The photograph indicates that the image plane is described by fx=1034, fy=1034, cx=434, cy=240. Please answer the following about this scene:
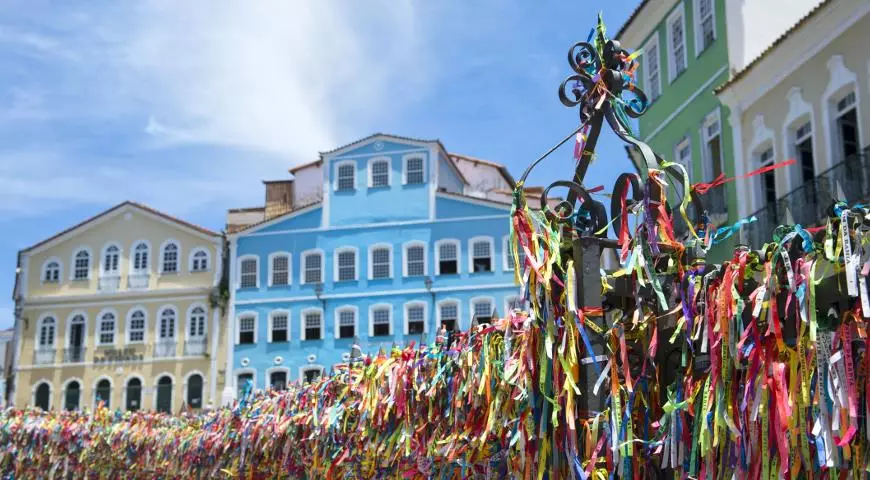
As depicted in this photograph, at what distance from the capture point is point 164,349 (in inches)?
1396

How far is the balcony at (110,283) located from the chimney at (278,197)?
570cm

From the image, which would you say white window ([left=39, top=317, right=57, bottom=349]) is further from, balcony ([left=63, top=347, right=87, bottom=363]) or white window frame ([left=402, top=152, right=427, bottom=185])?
white window frame ([left=402, top=152, right=427, bottom=185])

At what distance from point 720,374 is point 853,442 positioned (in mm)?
693

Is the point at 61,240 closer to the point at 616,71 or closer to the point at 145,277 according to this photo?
the point at 145,277

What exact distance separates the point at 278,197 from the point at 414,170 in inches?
245

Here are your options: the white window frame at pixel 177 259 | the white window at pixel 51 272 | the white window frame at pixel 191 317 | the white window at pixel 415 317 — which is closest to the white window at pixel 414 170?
the white window at pixel 415 317

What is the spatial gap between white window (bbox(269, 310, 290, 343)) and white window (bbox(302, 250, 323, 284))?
132 cm

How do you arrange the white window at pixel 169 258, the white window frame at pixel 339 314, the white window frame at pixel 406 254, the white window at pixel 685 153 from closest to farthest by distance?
the white window at pixel 685 153
the white window frame at pixel 406 254
the white window frame at pixel 339 314
the white window at pixel 169 258

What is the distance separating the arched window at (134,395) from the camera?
116ft

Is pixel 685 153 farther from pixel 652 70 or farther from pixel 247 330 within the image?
pixel 247 330

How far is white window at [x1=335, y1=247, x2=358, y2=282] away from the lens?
3428 centimetres

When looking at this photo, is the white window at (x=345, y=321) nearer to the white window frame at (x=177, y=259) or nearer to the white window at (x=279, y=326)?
the white window at (x=279, y=326)

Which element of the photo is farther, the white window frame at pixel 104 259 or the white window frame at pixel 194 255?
the white window frame at pixel 104 259

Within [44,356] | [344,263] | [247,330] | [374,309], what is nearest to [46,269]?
[44,356]
